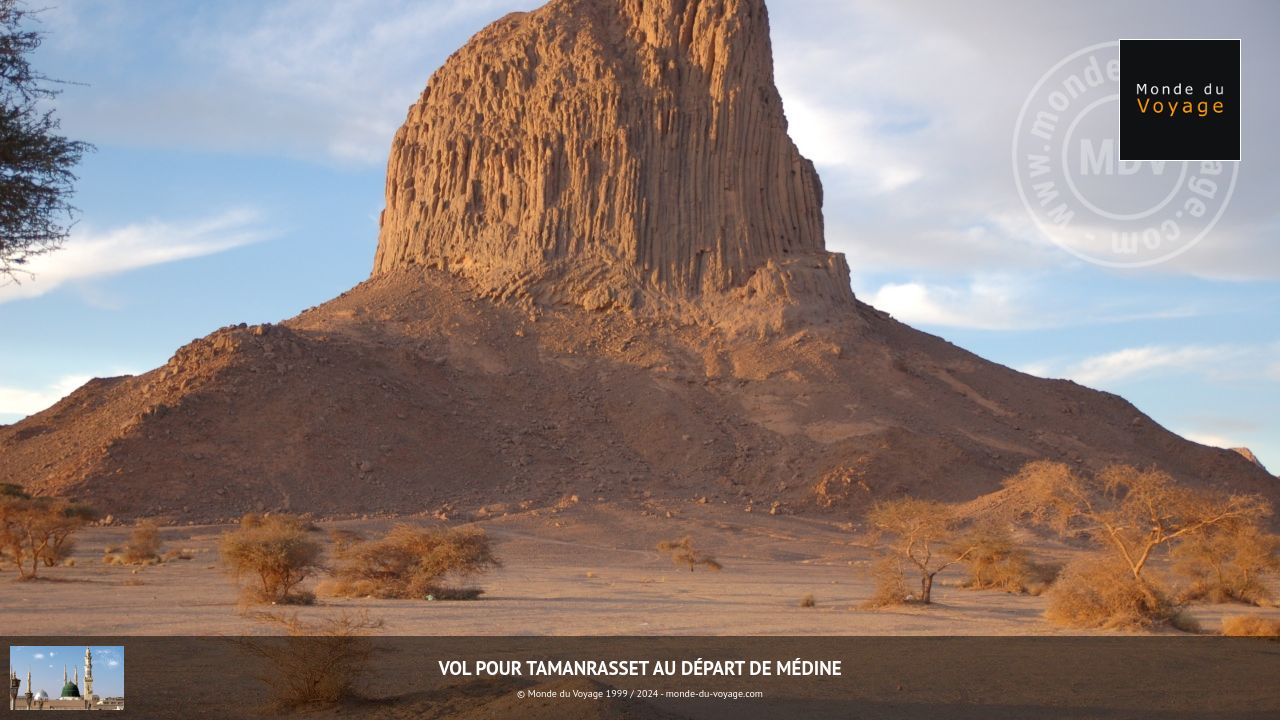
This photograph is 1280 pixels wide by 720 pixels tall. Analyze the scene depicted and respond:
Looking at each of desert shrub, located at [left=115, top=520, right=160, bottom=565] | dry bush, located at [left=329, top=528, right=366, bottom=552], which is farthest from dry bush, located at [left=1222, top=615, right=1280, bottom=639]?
desert shrub, located at [left=115, top=520, right=160, bottom=565]

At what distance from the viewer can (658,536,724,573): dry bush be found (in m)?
37.5

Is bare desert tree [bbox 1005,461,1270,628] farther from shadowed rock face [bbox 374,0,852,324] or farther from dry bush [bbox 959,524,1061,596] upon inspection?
shadowed rock face [bbox 374,0,852,324]

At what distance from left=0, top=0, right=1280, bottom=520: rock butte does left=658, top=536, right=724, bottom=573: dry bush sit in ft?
33.2

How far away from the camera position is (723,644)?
18.7 metres

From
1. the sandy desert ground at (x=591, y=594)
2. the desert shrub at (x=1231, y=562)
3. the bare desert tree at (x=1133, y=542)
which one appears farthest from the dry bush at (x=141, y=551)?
the desert shrub at (x=1231, y=562)

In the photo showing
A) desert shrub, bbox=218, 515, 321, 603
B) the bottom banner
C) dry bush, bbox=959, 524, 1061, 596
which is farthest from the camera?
dry bush, bbox=959, 524, 1061, 596

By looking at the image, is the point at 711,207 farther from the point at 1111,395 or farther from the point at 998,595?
the point at 998,595

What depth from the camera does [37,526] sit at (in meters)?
30.2

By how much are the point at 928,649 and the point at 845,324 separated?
46155 mm

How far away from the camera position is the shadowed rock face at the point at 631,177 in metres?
65.6

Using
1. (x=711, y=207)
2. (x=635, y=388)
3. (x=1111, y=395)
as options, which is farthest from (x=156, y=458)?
(x=1111, y=395)

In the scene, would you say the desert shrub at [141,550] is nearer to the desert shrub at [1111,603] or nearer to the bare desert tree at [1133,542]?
the bare desert tree at [1133,542]

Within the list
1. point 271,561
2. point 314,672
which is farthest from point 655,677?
point 271,561

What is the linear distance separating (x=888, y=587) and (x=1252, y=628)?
693cm
